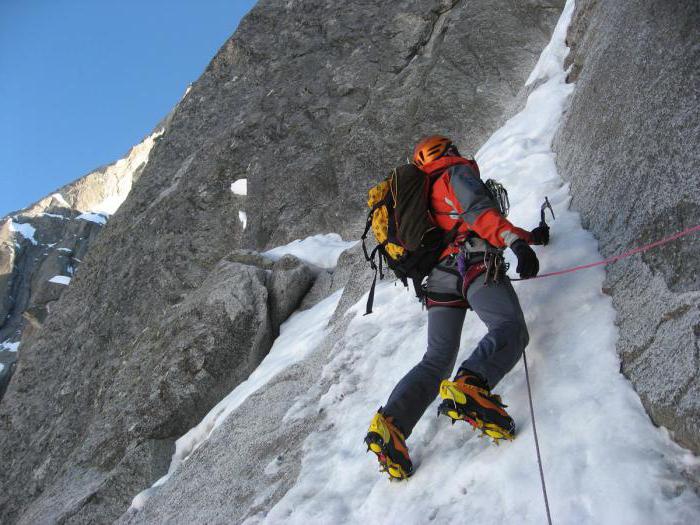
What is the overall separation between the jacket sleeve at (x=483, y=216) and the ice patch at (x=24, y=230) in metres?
79.2

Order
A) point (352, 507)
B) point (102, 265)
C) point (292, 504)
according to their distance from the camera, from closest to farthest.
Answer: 1. point (352, 507)
2. point (292, 504)
3. point (102, 265)

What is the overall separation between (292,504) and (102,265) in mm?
13320

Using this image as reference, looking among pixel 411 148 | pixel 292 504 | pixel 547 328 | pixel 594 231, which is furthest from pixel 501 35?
pixel 292 504

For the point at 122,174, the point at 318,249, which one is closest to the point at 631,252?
the point at 318,249

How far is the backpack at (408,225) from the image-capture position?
4.65m

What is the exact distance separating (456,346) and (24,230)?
80.7 metres

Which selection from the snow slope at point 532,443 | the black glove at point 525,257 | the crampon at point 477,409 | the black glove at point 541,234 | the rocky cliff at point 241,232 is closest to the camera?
the snow slope at point 532,443

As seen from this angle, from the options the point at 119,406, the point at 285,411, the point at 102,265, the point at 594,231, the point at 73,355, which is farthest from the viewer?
the point at 102,265

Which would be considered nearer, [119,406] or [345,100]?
[119,406]

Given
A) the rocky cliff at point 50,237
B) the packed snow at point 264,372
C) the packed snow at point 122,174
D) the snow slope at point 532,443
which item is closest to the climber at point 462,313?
the snow slope at point 532,443

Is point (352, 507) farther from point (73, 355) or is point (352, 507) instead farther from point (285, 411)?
point (73, 355)

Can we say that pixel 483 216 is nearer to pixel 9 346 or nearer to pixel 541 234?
pixel 541 234

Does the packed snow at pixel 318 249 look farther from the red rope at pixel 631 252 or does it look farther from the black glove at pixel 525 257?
the black glove at pixel 525 257

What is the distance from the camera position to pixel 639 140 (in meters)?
5.02
